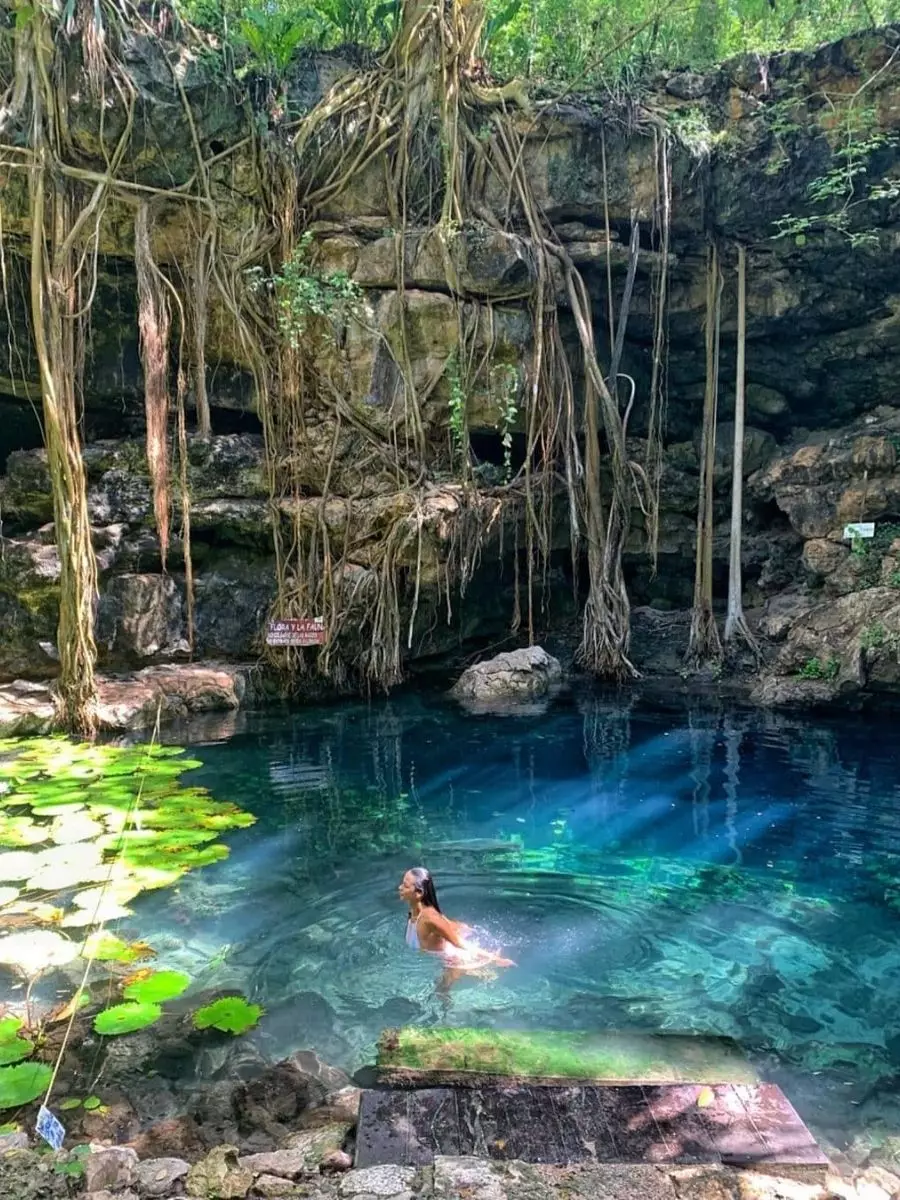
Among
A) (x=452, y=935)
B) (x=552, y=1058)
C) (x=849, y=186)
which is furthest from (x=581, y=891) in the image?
(x=849, y=186)

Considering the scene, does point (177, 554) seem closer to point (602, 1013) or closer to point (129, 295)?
point (129, 295)

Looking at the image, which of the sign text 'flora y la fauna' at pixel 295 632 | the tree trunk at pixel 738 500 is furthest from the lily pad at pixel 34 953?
the tree trunk at pixel 738 500

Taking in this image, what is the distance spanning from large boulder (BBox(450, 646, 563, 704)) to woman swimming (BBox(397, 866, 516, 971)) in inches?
186

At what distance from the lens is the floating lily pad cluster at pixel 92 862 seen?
9.62 ft

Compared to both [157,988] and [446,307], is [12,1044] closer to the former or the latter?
[157,988]

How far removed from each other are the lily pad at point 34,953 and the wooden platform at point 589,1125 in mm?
1458

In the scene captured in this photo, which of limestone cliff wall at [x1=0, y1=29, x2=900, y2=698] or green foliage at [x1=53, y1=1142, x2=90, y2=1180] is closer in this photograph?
green foliage at [x1=53, y1=1142, x2=90, y2=1180]

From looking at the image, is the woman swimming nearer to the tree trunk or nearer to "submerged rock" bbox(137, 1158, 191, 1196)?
"submerged rock" bbox(137, 1158, 191, 1196)

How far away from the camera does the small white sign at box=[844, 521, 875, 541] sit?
27.4 feet

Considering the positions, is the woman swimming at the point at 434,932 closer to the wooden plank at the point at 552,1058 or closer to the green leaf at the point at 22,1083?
the wooden plank at the point at 552,1058

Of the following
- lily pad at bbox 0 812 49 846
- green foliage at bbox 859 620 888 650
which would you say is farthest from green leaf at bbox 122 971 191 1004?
green foliage at bbox 859 620 888 650

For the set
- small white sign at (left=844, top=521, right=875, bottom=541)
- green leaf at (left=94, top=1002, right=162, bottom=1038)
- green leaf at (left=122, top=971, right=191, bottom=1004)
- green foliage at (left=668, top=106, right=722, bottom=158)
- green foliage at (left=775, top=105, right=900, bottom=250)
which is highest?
green foliage at (left=668, top=106, right=722, bottom=158)

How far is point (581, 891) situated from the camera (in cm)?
422

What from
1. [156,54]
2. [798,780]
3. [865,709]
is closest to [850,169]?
[865,709]
